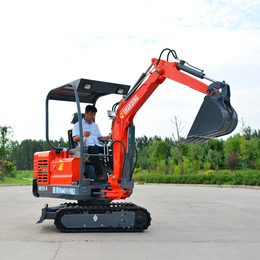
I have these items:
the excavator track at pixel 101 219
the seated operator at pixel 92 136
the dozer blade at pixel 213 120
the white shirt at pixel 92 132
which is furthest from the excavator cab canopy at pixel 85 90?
the dozer blade at pixel 213 120

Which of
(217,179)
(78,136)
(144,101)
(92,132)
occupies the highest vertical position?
(144,101)

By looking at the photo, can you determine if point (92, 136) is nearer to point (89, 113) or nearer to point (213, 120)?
point (89, 113)

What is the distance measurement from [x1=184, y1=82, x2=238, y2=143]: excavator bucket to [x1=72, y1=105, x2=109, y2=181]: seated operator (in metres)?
1.89

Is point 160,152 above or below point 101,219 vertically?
above

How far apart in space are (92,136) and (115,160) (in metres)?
0.74

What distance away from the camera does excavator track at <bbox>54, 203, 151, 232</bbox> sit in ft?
20.2

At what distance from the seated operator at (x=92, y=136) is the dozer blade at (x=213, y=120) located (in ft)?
6.18

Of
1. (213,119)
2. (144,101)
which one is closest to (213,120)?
(213,119)

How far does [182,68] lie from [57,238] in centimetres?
375

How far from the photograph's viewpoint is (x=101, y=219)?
619 centimetres

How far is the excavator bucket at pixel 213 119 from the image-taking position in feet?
18.0

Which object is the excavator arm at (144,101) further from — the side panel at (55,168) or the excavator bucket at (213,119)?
the side panel at (55,168)

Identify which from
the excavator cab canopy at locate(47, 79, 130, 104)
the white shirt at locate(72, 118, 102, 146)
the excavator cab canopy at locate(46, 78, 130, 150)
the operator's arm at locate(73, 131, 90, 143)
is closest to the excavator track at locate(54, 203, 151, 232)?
the operator's arm at locate(73, 131, 90, 143)

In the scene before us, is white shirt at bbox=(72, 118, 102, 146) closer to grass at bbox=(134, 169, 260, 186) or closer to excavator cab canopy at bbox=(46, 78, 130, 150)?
excavator cab canopy at bbox=(46, 78, 130, 150)
